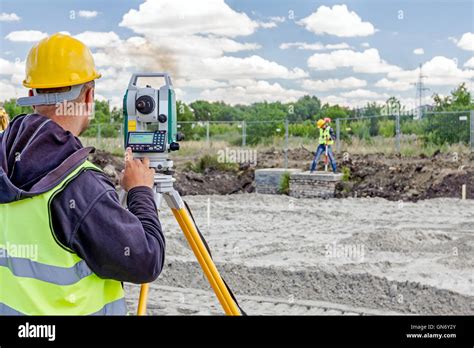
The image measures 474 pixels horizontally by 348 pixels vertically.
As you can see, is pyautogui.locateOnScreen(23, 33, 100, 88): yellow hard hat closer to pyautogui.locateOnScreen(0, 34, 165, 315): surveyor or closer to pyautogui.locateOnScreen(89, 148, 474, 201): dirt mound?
pyautogui.locateOnScreen(0, 34, 165, 315): surveyor

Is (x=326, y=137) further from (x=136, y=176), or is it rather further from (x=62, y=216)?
(x=62, y=216)

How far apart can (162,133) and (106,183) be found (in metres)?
0.96

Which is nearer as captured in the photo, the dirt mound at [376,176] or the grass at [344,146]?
the dirt mound at [376,176]

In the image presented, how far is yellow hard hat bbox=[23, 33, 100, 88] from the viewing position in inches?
64.9

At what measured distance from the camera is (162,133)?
8.24 feet

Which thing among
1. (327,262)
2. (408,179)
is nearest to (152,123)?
(327,262)

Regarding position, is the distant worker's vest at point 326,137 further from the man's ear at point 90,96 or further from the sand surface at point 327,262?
the man's ear at point 90,96

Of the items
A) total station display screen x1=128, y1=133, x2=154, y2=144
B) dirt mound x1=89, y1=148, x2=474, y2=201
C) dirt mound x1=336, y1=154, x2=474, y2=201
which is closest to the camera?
total station display screen x1=128, y1=133, x2=154, y2=144

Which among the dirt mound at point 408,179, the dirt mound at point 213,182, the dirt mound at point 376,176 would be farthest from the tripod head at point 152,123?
the dirt mound at point 213,182

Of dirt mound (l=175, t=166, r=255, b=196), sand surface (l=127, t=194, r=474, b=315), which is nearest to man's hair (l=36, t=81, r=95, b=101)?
sand surface (l=127, t=194, r=474, b=315)

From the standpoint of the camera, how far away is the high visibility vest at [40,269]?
1.53 metres

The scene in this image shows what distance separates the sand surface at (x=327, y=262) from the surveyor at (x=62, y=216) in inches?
120

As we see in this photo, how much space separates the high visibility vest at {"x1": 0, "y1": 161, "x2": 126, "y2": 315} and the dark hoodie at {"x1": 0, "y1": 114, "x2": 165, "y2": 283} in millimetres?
22

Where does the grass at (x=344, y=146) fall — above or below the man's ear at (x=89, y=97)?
below
